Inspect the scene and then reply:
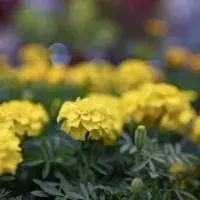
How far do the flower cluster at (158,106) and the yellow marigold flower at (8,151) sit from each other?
301 mm

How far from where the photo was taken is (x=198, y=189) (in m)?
0.99

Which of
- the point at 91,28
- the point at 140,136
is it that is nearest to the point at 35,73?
the point at 140,136

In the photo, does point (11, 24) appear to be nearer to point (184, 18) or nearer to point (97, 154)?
point (184, 18)

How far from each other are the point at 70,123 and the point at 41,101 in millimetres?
539

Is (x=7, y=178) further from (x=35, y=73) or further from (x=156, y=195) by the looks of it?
(x=35, y=73)

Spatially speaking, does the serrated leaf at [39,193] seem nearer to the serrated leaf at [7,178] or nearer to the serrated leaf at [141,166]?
the serrated leaf at [7,178]

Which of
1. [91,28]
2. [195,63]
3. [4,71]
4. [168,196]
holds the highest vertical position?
[91,28]

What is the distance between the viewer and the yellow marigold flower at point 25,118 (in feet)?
3.00

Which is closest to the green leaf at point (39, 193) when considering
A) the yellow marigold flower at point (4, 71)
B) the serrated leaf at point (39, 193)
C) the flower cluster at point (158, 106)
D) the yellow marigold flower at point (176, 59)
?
the serrated leaf at point (39, 193)

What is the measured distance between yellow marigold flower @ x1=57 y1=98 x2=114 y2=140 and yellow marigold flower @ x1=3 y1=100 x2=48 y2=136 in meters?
0.07

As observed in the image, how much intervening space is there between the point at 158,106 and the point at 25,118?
9.6 inches

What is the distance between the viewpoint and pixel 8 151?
31.4 inches

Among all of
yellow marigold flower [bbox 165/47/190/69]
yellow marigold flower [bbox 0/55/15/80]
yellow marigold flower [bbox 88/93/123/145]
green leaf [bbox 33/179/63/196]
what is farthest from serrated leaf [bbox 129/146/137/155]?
yellow marigold flower [bbox 165/47/190/69]

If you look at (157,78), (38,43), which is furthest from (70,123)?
(38,43)
